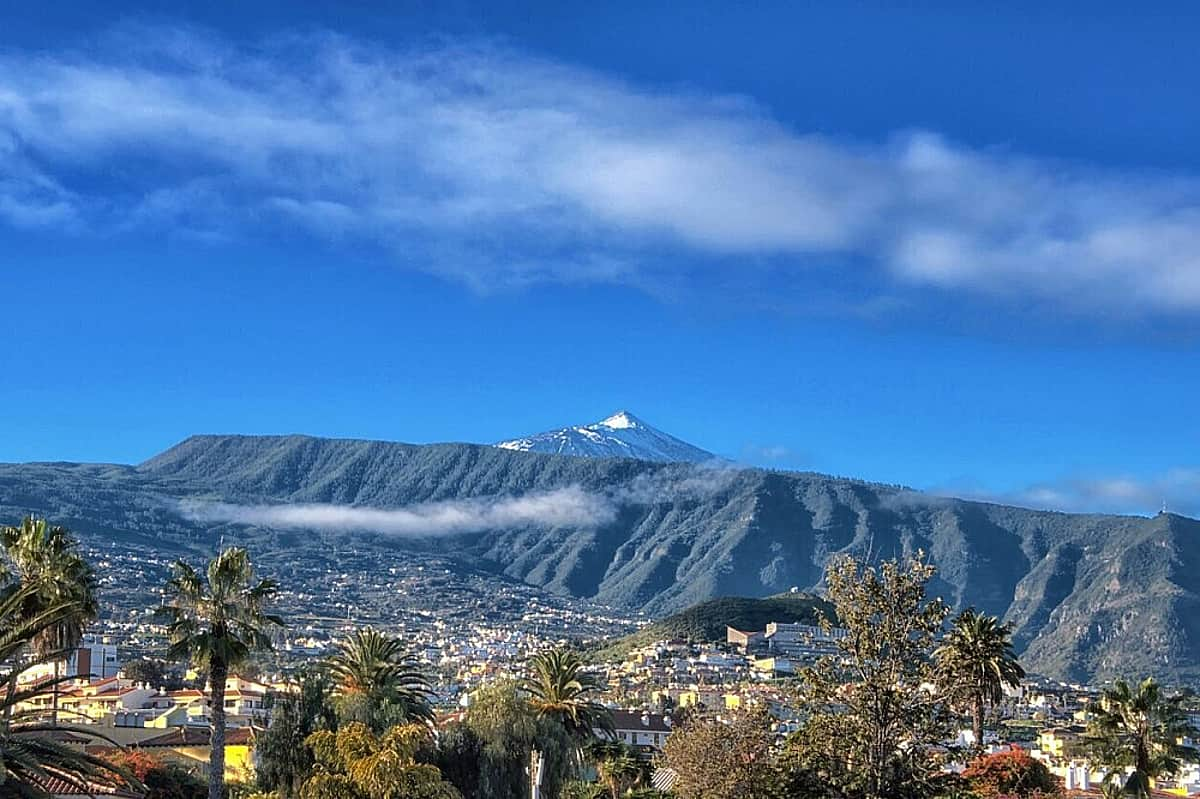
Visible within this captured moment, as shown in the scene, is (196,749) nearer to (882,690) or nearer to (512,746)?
(512,746)

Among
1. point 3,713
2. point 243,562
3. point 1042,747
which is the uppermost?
point 243,562

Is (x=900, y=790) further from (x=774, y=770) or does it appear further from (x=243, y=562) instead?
(x=243, y=562)

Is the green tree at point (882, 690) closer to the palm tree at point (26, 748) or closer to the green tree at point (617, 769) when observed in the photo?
the palm tree at point (26, 748)

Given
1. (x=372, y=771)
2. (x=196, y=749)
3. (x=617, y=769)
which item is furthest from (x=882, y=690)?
(x=196, y=749)

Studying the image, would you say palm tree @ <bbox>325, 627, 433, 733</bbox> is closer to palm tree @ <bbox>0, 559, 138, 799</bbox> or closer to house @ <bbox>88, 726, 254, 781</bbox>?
house @ <bbox>88, 726, 254, 781</bbox>

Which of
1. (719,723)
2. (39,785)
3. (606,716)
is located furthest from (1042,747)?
(39,785)

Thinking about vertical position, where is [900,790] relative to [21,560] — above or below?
below

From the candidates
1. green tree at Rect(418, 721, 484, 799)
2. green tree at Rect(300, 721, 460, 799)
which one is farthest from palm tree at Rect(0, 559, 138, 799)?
green tree at Rect(418, 721, 484, 799)

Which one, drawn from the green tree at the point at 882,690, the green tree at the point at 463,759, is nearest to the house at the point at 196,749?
the green tree at the point at 463,759
